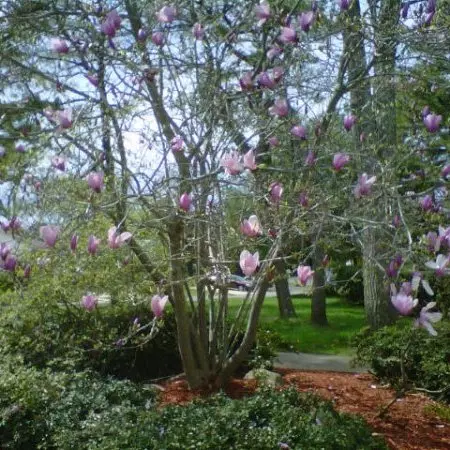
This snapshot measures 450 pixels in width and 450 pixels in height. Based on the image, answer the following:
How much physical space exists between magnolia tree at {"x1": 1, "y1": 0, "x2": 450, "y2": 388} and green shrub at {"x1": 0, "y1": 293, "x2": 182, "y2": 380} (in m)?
0.81

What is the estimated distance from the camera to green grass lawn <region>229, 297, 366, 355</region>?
33.1 feet

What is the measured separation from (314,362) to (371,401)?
8.87 feet

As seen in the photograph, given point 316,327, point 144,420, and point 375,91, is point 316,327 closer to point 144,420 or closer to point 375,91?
point 375,91

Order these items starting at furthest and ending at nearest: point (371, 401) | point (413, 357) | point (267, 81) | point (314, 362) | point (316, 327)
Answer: point (316, 327), point (314, 362), point (413, 357), point (371, 401), point (267, 81)

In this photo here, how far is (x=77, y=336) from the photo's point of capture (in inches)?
255

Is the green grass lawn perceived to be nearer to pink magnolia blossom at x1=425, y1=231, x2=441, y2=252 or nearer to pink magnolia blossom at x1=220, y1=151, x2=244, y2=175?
pink magnolia blossom at x1=425, y1=231, x2=441, y2=252

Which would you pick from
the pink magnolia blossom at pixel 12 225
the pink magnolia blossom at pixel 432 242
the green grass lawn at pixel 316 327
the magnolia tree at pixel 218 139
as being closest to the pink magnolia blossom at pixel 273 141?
the magnolia tree at pixel 218 139

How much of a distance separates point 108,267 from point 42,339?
117cm

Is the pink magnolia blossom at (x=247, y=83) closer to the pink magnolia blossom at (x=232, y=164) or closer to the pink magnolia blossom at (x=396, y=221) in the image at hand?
the pink magnolia blossom at (x=232, y=164)

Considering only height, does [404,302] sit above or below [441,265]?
below

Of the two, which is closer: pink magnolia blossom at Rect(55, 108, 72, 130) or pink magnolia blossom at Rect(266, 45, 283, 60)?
pink magnolia blossom at Rect(55, 108, 72, 130)

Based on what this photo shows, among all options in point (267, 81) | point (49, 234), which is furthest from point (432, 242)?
point (49, 234)

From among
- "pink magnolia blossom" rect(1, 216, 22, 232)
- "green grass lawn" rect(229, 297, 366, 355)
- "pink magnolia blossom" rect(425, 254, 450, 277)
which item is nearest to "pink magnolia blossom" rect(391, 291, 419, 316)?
"pink magnolia blossom" rect(425, 254, 450, 277)

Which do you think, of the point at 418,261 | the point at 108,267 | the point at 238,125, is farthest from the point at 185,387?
the point at 418,261
